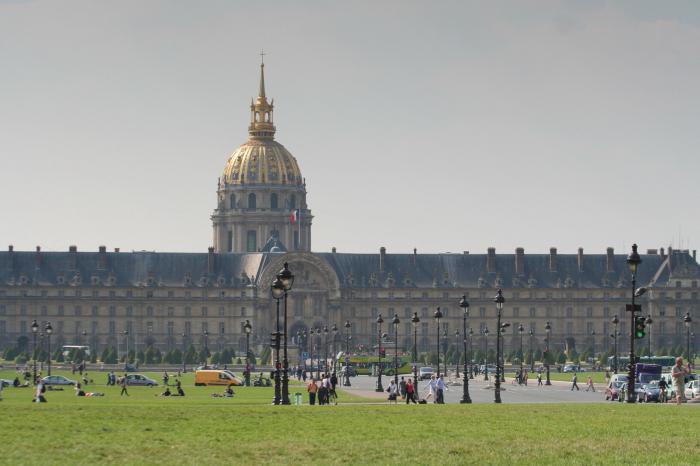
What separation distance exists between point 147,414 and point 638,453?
1192cm

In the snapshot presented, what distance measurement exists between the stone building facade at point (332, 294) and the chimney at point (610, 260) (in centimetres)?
14

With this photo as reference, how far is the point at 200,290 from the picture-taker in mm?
189875

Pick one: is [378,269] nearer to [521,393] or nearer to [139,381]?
[139,381]

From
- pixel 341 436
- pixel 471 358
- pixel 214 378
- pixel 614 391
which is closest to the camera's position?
pixel 341 436

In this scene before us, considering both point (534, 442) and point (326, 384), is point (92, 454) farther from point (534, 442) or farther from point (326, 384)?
point (326, 384)

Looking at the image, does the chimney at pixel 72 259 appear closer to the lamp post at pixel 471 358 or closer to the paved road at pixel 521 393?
the lamp post at pixel 471 358

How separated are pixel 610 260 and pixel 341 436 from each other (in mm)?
158713

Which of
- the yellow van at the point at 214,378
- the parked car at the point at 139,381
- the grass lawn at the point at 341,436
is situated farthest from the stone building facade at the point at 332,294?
the grass lawn at the point at 341,436

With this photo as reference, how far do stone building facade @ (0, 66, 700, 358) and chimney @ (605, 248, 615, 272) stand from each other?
0.45 ft

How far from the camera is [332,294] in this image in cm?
19162

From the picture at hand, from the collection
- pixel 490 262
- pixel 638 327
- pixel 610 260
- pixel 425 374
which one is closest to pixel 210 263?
pixel 490 262

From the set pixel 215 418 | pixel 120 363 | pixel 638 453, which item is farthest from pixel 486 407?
pixel 120 363

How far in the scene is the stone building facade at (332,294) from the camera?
18688cm

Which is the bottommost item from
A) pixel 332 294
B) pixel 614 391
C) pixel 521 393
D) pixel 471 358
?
pixel 521 393
